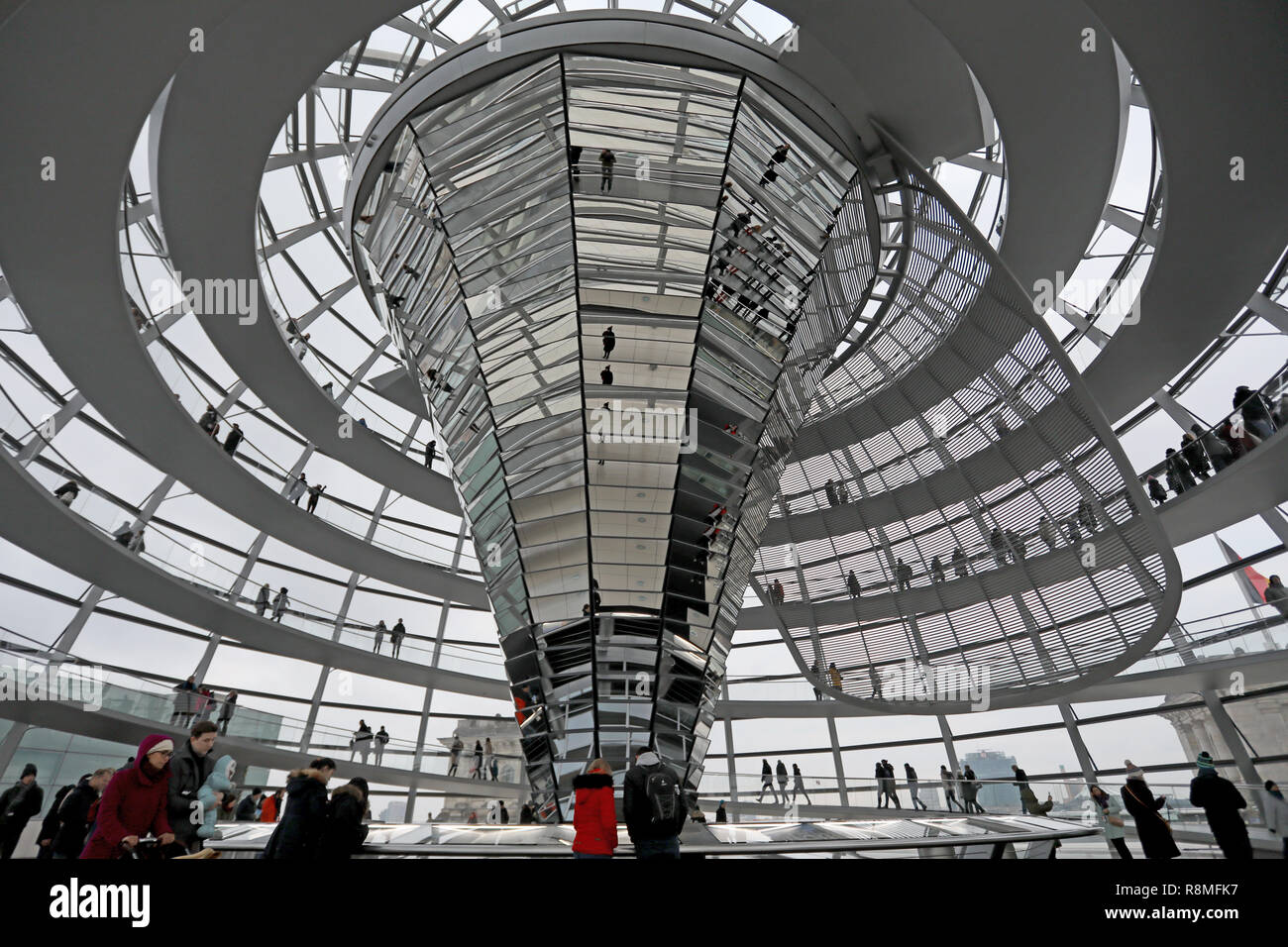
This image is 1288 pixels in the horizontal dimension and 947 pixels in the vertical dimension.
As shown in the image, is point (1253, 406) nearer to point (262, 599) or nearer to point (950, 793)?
point (950, 793)

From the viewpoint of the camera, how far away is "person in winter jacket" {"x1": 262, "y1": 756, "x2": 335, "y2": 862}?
4996mm

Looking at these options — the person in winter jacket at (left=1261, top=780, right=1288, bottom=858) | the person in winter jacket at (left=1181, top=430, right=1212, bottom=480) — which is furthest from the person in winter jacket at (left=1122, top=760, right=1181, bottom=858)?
the person in winter jacket at (left=1181, top=430, right=1212, bottom=480)

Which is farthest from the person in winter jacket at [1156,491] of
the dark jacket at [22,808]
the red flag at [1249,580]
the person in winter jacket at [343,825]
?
the dark jacket at [22,808]

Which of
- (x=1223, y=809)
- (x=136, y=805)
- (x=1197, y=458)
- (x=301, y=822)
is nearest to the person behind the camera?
(x=301, y=822)

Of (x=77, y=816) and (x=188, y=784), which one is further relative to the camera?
(x=77, y=816)

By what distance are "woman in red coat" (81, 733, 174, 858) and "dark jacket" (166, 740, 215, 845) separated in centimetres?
7

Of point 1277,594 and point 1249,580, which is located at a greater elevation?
point 1249,580

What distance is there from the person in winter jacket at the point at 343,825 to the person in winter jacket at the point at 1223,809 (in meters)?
7.20

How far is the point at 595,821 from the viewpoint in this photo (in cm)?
576

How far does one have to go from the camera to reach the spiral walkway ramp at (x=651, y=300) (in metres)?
12.0

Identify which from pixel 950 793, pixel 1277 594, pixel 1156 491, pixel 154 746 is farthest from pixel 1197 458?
pixel 154 746

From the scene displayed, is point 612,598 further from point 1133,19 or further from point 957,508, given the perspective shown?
point 957,508

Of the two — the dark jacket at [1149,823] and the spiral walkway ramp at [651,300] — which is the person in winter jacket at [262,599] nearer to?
the spiral walkway ramp at [651,300]

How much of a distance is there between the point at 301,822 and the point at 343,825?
322mm
